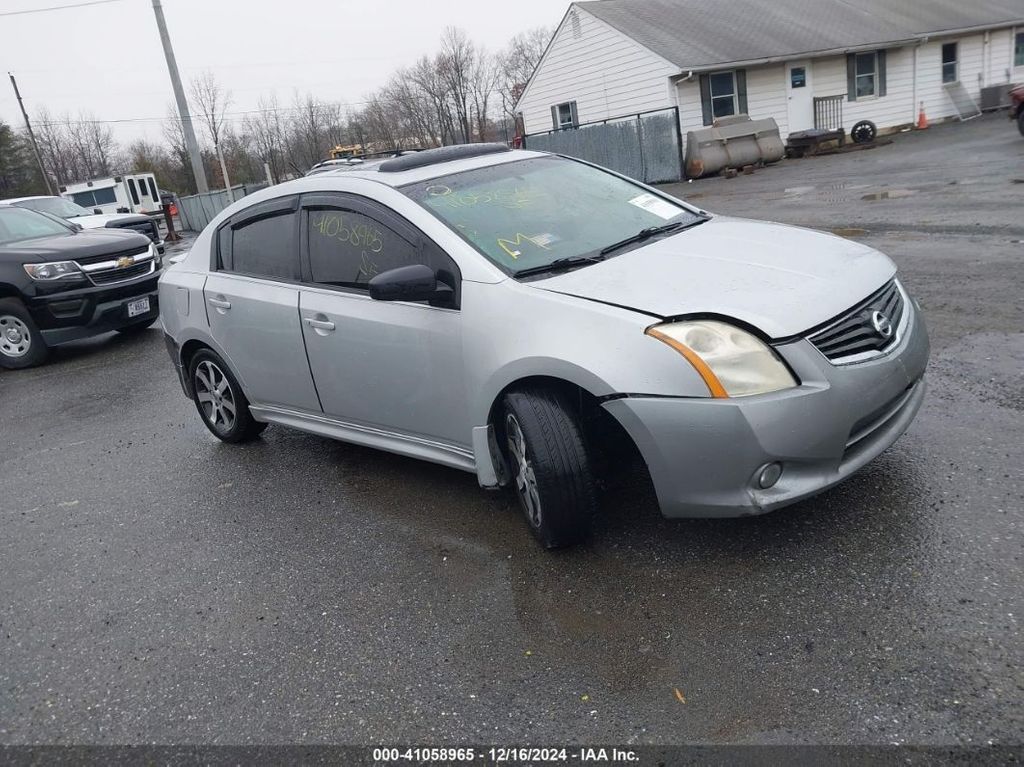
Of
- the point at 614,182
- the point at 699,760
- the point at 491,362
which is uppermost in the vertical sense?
the point at 614,182

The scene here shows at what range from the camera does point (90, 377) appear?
8.27m

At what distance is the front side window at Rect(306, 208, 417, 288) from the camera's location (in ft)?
12.9

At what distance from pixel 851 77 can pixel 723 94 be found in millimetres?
4935

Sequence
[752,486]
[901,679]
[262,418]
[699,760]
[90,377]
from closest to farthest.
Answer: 1. [699,760]
2. [901,679]
3. [752,486]
4. [262,418]
5. [90,377]

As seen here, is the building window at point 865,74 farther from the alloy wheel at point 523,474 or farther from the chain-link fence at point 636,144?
the alloy wheel at point 523,474

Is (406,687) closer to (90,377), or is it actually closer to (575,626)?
(575,626)

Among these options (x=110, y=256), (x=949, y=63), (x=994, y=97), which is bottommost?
(x=994, y=97)

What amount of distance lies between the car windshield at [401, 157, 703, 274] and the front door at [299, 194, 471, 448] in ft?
0.82

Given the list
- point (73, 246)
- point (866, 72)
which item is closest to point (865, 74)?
point (866, 72)

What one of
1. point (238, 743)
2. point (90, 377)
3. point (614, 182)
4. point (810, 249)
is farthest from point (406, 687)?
point (90, 377)

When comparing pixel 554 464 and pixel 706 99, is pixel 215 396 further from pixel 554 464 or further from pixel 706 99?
pixel 706 99

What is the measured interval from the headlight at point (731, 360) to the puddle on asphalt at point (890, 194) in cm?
1094

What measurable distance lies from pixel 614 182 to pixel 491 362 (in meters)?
1.75

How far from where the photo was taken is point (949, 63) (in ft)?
91.6
